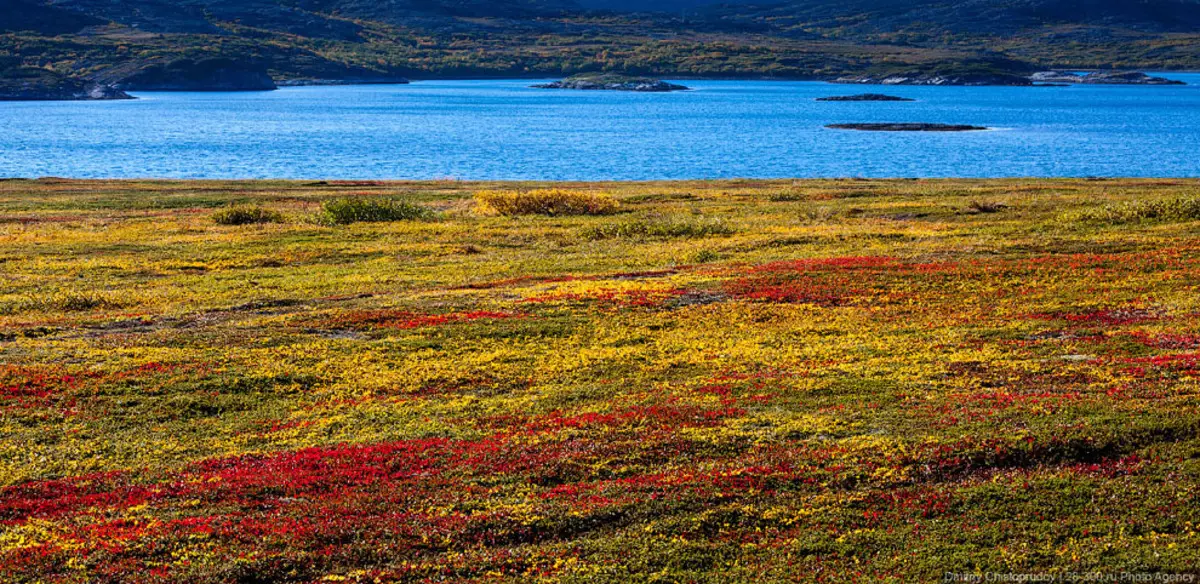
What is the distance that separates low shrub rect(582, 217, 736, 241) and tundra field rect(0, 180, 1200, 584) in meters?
6.38

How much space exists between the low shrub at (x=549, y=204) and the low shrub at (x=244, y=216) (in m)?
12.5

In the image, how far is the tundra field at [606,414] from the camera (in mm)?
16125

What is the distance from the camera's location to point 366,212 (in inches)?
2446

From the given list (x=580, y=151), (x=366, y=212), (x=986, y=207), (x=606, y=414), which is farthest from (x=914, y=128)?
(x=606, y=414)

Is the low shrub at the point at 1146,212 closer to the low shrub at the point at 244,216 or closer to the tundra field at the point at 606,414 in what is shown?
the tundra field at the point at 606,414

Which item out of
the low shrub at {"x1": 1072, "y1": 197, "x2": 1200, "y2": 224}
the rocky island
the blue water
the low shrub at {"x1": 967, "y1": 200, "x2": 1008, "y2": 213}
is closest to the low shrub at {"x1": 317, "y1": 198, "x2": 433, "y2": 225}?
the low shrub at {"x1": 967, "y1": 200, "x2": 1008, "y2": 213}

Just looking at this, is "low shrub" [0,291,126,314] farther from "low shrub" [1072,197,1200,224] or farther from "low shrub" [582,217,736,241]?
"low shrub" [1072,197,1200,224]

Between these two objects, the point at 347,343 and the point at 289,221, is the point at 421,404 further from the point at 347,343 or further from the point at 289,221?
the point at 289,221

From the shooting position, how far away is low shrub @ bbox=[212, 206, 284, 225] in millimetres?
60875

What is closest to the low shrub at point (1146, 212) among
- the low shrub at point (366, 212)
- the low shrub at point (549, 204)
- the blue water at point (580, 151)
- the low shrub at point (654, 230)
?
the low shrub at point (654, 230)

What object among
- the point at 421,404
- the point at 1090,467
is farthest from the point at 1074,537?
the point at 421,404

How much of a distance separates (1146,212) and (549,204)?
3248 centimetres

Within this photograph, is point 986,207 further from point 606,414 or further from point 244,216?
point 606,414

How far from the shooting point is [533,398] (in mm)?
24172
